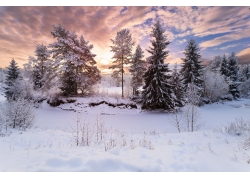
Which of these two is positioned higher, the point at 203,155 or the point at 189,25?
the point at 189,25

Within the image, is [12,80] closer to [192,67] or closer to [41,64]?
[41,64]

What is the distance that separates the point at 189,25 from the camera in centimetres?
599

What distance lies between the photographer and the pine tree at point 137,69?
19328mm

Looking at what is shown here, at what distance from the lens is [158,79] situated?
1470 centimetres

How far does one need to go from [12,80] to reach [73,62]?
9738 mm

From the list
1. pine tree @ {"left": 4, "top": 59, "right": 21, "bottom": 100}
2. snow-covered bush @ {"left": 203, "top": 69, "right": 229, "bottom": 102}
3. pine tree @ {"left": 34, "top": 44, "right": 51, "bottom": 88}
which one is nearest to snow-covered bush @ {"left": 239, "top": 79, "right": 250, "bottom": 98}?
snow-covered bush @ {"left": 203, "top": 69, "right": 229, "bottom": 102}

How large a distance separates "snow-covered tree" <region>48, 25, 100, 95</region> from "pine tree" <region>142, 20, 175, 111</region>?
23.7 ft

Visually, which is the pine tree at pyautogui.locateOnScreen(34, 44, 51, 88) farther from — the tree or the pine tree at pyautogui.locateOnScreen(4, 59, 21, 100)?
the tree

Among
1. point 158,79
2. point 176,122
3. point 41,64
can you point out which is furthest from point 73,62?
point 176,122
